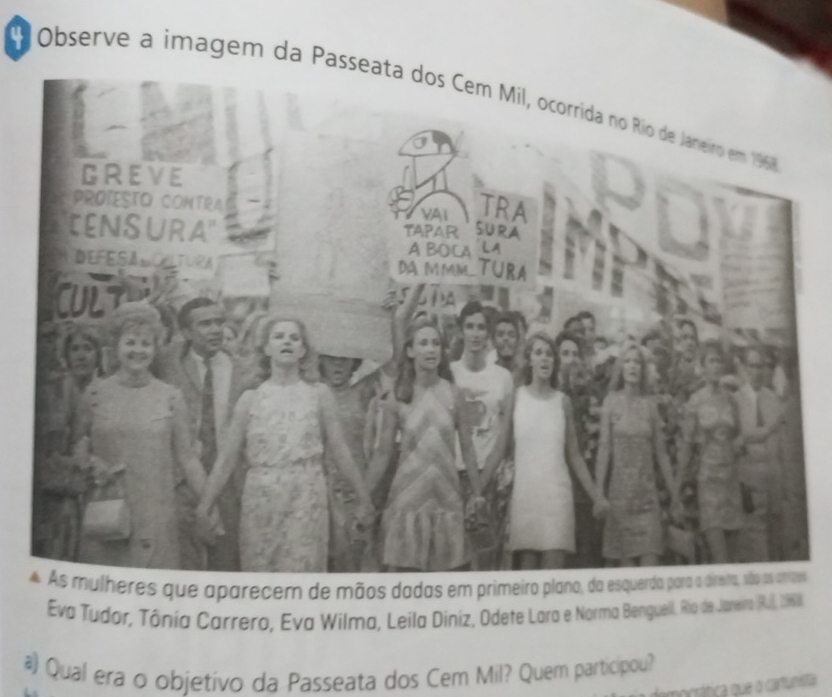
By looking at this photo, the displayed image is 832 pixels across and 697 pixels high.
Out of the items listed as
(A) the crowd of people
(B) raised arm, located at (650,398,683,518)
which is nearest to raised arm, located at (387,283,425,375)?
(A) the crowd of people

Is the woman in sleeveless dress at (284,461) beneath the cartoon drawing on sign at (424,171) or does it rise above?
beneath

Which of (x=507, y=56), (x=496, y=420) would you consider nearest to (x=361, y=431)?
(x=496, y=420)

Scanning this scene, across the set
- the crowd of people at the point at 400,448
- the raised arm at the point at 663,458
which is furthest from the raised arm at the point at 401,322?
the raised arm at the point at 663,458

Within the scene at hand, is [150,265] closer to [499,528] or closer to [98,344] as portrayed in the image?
[98,344]

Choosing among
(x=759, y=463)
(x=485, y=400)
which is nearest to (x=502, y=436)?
(x=485, y=400)

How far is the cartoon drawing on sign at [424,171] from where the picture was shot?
0.85ft

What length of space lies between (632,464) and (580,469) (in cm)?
2

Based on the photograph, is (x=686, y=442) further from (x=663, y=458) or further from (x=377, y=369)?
(x=377, y=369)

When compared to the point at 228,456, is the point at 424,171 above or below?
above

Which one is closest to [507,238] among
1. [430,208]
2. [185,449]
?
[430,208]

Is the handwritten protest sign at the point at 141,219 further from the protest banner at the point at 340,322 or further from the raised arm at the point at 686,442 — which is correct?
the raised arm at the point at 686,442

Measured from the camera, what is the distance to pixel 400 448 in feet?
0.83

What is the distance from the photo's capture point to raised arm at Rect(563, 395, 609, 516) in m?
0.27

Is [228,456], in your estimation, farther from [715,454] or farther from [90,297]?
[715,454]
